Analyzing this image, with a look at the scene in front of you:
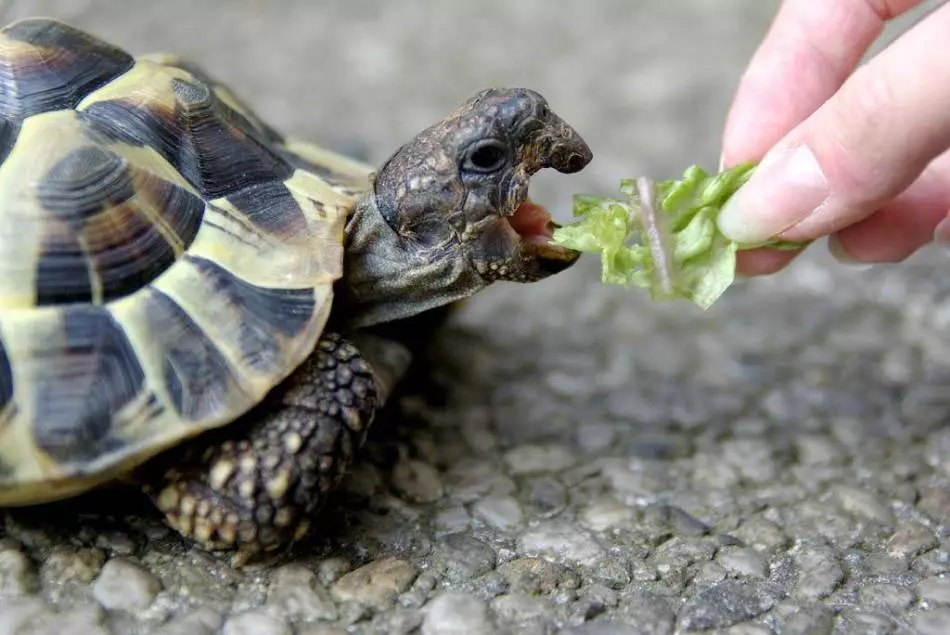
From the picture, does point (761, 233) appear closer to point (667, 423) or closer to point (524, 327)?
point (667, 423)

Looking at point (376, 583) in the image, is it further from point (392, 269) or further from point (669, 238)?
point (669, 238)

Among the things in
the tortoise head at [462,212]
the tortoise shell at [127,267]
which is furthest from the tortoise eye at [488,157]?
the tortoise shell at [127,267]

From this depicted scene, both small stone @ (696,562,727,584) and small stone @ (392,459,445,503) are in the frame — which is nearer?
small stone @ (696,562,727,584)

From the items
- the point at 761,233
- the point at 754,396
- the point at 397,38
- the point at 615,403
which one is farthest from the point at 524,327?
the point at 397,38

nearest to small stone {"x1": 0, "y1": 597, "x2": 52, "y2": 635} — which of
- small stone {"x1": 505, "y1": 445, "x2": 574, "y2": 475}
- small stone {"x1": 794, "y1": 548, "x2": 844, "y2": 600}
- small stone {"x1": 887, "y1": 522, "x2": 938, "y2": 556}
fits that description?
small stone {"x1": 505, "y1": 445, "x2": 574, "y2": 475}

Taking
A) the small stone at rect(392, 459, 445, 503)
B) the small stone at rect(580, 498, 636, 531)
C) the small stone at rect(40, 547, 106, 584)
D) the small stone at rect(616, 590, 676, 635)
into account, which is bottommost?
the small stone at rect(40, 547, 106, 584)

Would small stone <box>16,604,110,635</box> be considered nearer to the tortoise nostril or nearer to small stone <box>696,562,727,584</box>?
small stone <box>696,562,727,584</box>

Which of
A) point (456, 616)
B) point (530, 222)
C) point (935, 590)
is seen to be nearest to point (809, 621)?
point (935, 590)
